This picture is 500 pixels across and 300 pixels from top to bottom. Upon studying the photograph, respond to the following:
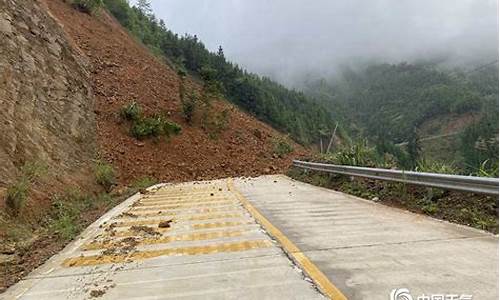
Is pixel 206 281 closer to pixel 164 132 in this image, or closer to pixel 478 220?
pixel 478 220

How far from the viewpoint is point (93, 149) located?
837 inches

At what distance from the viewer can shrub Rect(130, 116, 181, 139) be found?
88.1 ft

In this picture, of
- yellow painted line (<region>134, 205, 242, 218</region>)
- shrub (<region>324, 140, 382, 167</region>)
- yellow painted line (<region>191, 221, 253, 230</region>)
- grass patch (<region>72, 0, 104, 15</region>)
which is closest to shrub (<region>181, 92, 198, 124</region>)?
grass patch (<region>72, 0, 104, 15</region>)

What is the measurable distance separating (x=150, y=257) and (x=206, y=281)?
155 cm

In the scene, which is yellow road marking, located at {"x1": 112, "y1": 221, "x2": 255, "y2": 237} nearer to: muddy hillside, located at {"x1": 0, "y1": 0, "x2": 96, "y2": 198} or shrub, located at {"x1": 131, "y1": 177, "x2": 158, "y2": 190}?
muddy hillside, located at {"x1": 0, "y1": 0, "x2": 96, "y2": 198}

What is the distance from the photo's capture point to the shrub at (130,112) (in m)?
27.2

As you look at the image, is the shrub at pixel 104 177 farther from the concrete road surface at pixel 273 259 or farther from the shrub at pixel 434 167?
the shrub at pixel 434 167

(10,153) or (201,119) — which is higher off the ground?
(201,119)

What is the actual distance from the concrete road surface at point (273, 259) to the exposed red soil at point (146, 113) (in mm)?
14524

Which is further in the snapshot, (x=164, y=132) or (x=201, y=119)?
(x=201, y=119)

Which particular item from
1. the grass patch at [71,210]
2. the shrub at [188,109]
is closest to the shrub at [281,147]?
the shrub at [188,109]

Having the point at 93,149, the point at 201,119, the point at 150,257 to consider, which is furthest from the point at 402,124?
the point at 150,257

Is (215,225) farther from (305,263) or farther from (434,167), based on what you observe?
(434,167)

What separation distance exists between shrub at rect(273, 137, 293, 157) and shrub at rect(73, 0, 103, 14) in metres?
16.5
